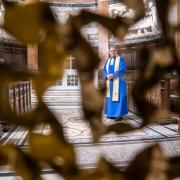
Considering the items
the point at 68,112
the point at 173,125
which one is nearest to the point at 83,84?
the point at 173,125

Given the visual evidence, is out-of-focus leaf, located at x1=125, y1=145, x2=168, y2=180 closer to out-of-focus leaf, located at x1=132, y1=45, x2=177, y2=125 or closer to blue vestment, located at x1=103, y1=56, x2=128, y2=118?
out-of-focus leaf, located at x1=132, y1=45, x2=177, y2=125

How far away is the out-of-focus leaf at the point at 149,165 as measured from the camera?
0.25m

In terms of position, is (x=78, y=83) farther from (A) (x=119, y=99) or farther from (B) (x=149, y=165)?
(A) (x=119, y=99)

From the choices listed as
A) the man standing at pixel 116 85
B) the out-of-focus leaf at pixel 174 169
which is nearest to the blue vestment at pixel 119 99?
the man standing at pixel 116 85

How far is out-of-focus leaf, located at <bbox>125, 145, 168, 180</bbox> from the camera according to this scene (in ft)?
0.81

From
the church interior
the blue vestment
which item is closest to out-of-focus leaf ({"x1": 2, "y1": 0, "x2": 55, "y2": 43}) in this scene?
the church interior

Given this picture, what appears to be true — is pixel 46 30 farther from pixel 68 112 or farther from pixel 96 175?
pixel 68 112

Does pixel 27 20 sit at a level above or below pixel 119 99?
above

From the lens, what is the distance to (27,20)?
24cm

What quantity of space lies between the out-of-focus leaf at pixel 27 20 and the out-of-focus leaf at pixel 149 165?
12 centimetres

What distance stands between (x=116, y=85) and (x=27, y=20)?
580 cm

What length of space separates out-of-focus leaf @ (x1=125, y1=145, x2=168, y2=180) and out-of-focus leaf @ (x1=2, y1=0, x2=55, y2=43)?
12cm

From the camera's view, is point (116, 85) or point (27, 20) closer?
point (27, 20)

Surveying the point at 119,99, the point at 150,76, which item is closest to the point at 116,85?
the point at 119,99
